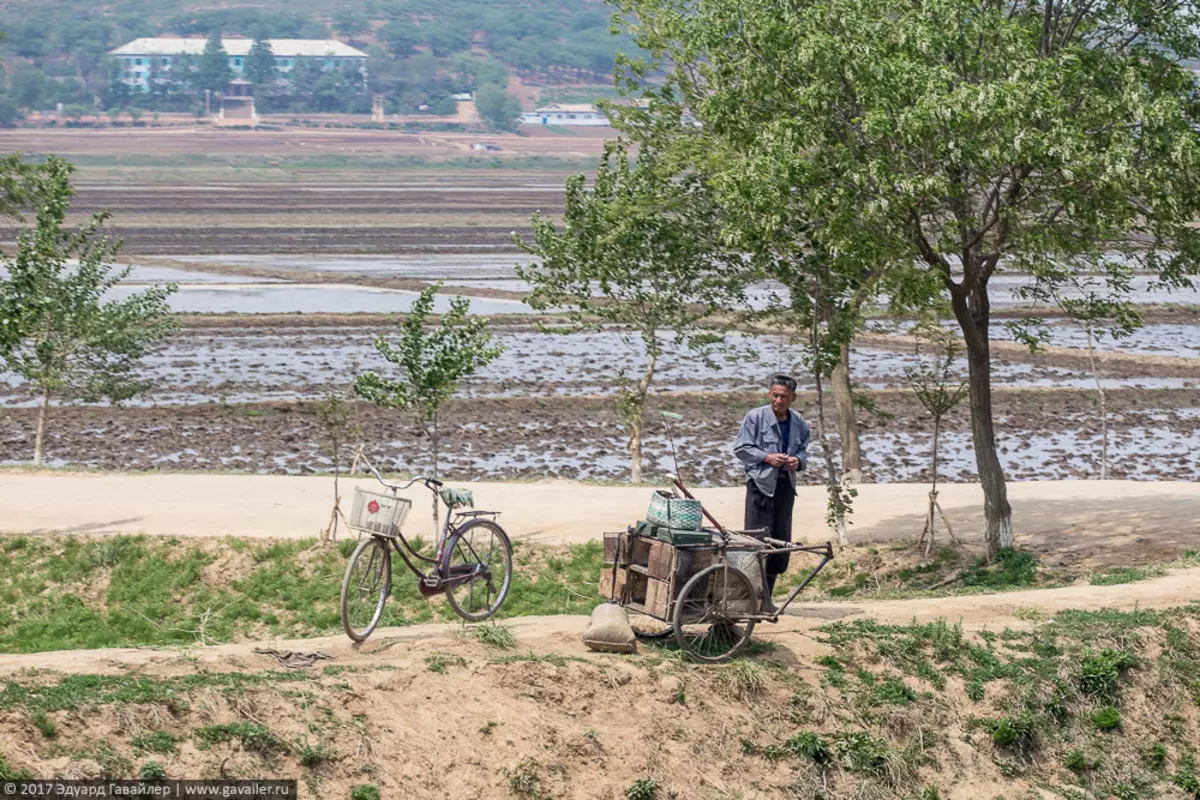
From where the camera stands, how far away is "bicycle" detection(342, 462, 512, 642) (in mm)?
11562

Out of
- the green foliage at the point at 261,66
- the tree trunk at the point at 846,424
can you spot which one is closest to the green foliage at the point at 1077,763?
the tree trunk at the point at 846,424

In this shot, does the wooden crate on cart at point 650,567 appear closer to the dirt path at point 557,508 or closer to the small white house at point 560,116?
the dirt path at point 557,508

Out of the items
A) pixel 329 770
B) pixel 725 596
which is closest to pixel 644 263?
pixel 725 596

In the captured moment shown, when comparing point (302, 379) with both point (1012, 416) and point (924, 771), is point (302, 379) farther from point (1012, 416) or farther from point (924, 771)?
point (924, 771)

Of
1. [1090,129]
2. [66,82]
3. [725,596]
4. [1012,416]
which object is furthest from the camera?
[66,82]

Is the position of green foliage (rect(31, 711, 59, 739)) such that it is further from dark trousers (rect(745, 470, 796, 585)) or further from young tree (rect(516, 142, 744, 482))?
young tree (rect(516, 142, 744, 482))

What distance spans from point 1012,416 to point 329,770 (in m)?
24.7

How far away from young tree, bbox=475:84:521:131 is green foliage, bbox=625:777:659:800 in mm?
169243

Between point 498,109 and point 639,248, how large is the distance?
521 ft

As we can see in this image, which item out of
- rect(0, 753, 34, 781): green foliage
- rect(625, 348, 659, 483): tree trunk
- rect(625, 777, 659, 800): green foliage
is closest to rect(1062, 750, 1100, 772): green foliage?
rect(625, 777, 659, 800): green foliage

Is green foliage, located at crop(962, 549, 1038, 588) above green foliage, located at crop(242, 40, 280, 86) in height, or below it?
below

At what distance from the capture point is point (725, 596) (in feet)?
38.0

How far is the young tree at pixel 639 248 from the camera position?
22.3 m

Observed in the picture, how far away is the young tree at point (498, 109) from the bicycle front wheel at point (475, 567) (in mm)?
166303
